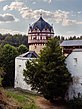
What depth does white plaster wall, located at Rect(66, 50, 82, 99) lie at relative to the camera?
97.8 feet

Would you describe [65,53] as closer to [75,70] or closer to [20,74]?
[75,70]

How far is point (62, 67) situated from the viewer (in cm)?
2958

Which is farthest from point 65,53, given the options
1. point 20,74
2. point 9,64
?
point 9,64

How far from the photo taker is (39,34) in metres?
41.9

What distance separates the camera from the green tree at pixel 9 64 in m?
43.3

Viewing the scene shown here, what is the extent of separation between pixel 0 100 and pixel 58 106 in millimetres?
18214

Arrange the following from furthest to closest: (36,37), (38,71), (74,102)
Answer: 1. (36,37)
2. (38,71)
3. (74,102)

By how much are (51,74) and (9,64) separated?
1543 centimetres

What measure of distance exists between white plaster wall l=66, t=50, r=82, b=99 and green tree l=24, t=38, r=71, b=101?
61 cm

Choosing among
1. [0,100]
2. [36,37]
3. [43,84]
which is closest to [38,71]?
[43,84]

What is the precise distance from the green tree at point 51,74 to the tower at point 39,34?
11.3 meters

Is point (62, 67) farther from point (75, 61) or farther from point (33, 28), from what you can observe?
point (33, 28)

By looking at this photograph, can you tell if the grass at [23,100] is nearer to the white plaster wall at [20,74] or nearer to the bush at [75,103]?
the bush at [75,103]

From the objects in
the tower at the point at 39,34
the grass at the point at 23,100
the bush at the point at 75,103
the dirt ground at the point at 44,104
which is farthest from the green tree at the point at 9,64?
the bush at the point at 75,103
